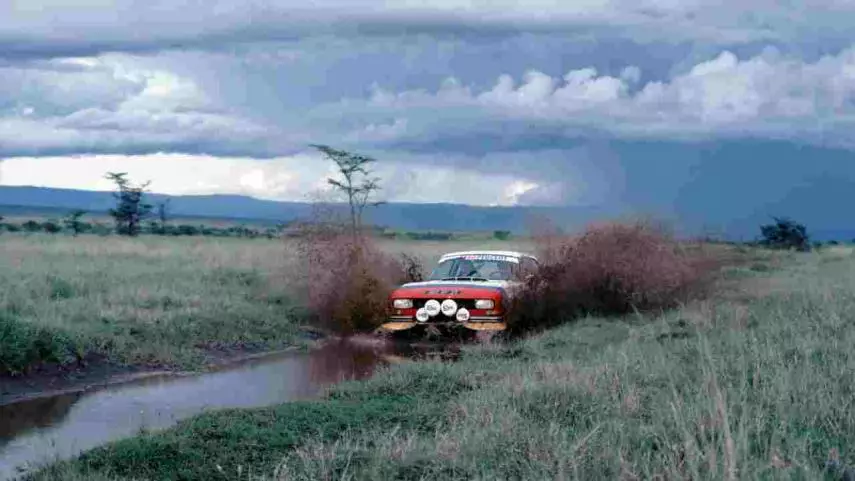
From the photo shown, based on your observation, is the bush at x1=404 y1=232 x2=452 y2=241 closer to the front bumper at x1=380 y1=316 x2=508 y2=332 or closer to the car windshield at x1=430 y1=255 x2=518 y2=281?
the car windshield at x1=430 y1=255 x2=518 y2=281

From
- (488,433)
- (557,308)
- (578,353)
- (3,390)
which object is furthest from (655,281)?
A: (488,433)

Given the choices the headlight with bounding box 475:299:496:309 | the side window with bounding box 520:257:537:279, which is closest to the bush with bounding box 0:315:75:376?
the headlight with bounding box 475:299:496:309

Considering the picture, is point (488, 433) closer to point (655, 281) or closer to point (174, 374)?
point (174, 374)

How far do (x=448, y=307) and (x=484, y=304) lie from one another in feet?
1.83

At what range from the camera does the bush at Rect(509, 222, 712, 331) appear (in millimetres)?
18625

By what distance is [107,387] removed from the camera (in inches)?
536

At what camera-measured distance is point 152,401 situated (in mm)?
12562

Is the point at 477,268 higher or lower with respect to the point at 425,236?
higher

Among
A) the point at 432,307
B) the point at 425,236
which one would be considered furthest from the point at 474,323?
the point at 425,236

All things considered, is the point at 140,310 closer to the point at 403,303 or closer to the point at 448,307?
the point at 403,303

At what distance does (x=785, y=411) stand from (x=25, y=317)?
1139 centimetres

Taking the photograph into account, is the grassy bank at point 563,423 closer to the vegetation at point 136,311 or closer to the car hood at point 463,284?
the car hood at point 463,284

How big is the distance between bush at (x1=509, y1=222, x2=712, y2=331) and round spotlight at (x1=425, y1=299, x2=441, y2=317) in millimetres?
2274

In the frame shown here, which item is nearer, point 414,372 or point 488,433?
point 488,433
